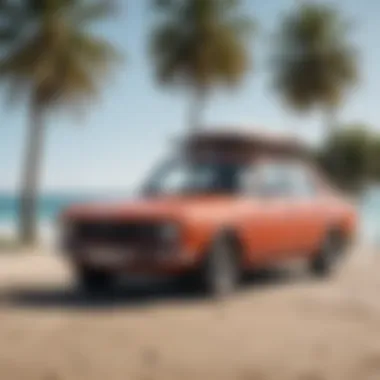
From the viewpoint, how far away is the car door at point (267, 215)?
10719mm

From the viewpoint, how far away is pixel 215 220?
32.8ft

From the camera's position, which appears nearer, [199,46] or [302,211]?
[302,211]

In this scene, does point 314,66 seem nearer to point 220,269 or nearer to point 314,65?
point 314,65

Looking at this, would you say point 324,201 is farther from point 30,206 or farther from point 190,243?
point 30,206

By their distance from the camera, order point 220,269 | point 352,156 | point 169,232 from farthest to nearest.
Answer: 1. point 352,156
2. point 220,269
3. point 169,232

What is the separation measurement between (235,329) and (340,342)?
1.10 m

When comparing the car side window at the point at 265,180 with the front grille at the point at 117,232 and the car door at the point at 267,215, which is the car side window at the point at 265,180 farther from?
the front grille at the point at 117,232

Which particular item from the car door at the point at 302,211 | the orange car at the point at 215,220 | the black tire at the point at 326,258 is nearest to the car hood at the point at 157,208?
the orange car at the point at 215,220

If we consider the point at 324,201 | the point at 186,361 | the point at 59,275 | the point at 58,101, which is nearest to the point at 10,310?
the point at 186,361

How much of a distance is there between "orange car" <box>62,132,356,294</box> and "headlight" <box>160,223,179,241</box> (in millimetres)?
11

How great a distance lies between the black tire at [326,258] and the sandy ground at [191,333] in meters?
0.60

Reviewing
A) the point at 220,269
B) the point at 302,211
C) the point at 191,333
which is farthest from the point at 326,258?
the point at 191,333

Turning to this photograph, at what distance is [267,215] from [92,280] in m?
2.32

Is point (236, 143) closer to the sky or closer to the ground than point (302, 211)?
closer to the sky
